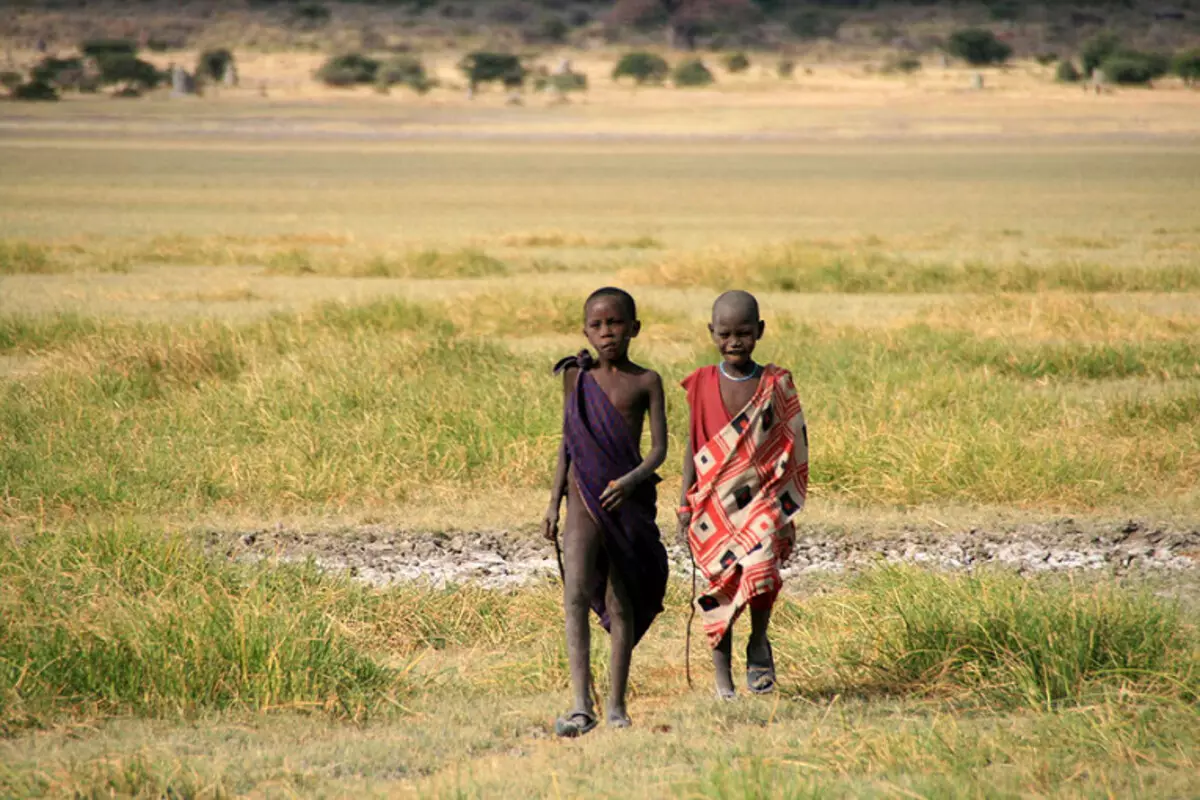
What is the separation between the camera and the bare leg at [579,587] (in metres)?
5.46

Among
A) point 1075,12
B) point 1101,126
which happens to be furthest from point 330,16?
point 1101,126

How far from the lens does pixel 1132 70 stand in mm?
72625

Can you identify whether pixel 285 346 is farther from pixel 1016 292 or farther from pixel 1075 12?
pixel 1075 12

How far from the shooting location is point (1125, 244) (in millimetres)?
27859

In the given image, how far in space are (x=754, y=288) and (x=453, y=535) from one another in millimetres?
13283

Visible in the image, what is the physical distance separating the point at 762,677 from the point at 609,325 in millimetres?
1341

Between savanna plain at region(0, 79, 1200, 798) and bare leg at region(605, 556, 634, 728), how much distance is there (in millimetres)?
150

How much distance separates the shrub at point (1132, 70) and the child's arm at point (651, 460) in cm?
7112

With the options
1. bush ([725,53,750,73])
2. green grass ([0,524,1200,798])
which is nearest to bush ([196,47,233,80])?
bush ([725,53,750,73])

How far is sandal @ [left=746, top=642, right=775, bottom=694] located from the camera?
5859 mm

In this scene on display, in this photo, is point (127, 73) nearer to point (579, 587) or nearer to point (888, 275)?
point (888, 275)

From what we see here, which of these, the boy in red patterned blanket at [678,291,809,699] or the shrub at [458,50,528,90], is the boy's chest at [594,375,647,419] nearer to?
the boy in red patterned blanket at [678,291,809,699]

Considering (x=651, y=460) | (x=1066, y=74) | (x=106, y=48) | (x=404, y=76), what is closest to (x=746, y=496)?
(x=651, y=460)

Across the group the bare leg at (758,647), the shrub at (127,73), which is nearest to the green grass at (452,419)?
the bare leg at (758,647)
